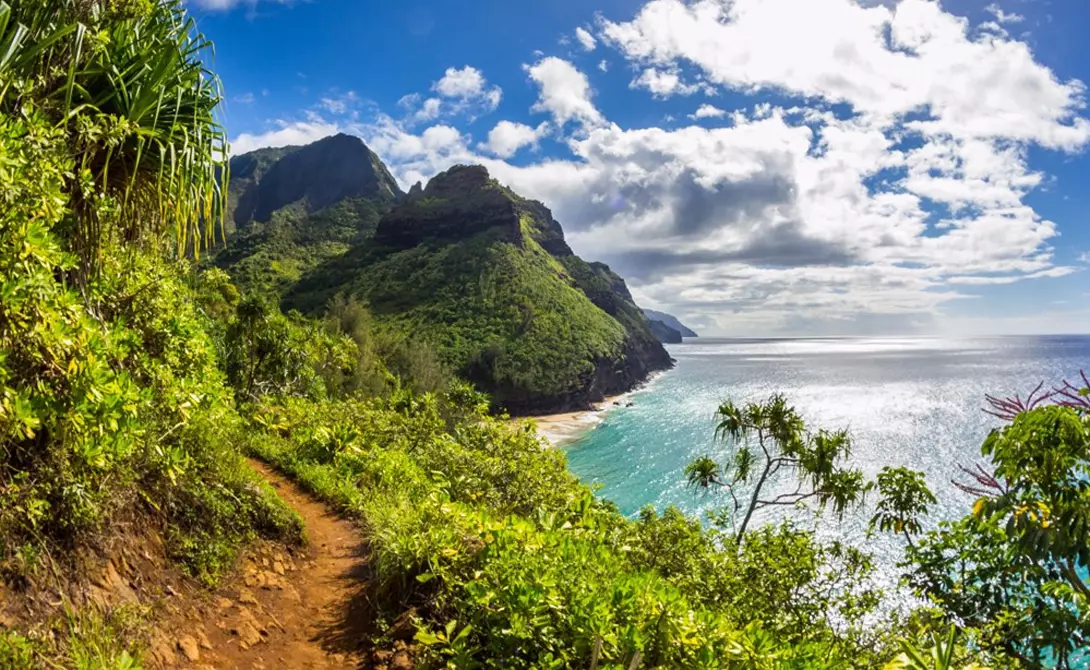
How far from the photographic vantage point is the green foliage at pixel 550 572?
3.39 m

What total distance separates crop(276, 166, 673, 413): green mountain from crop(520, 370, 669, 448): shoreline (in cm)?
195

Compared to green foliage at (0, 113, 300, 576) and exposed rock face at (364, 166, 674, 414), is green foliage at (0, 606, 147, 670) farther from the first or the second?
exposed rock face at (364, 166, 674, 414)

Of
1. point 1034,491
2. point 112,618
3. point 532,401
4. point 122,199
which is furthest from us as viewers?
point 532,401

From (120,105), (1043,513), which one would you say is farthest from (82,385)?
(1043,513)

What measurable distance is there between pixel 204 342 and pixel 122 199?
1.34m

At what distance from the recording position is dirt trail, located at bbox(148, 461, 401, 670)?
3.87 m

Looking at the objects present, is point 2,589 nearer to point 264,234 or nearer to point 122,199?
point 122,199

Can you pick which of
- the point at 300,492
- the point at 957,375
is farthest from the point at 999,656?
the point at 957,375

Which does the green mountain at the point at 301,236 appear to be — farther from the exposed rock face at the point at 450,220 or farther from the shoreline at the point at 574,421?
the shoreline at the point at 574,421

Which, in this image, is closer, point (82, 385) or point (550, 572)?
point (82, 385)

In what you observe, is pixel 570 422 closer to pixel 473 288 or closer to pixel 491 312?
pixel 491 312

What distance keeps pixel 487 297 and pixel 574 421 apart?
1228 inches

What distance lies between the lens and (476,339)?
8212 cm

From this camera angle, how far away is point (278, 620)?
470 cm
